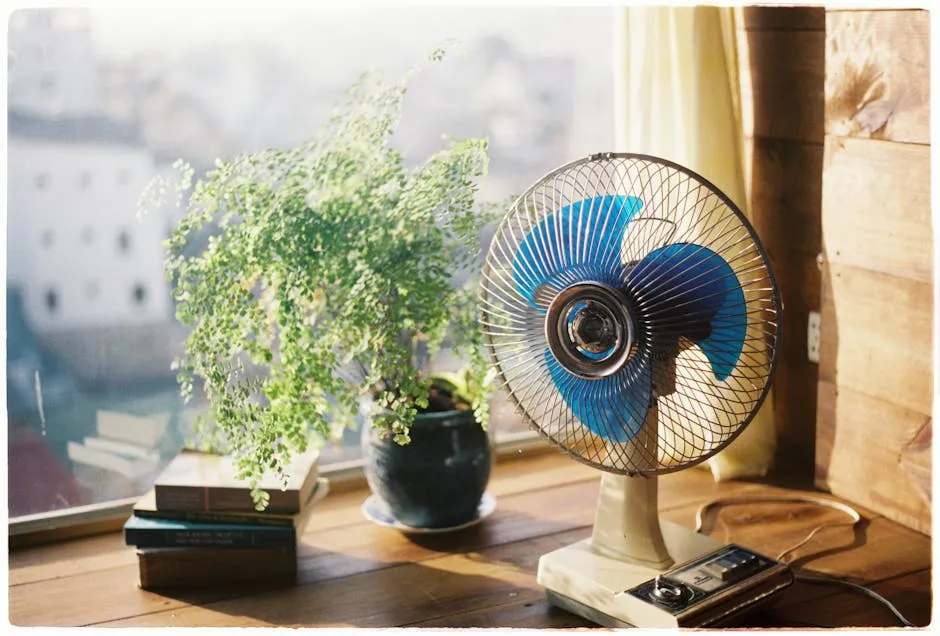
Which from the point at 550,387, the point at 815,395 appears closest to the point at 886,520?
the point at 815,395

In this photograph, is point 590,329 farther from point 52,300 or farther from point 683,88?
point 52,300

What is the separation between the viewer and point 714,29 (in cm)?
201

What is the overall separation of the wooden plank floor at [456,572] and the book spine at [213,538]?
7 centimetres

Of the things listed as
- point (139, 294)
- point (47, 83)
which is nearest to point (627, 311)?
point (139, 294)

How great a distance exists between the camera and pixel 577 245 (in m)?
1.45

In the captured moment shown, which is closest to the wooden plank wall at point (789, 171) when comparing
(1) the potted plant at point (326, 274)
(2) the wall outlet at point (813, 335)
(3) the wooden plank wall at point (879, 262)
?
(2) the wall outlet at point (813, 335)

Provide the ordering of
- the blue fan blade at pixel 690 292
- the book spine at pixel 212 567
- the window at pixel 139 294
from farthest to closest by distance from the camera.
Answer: the window at pixel 139 294, the book spine at pixel 212 567, the blue fan blade at pixel 690 292

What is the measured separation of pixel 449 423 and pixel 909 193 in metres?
0.84

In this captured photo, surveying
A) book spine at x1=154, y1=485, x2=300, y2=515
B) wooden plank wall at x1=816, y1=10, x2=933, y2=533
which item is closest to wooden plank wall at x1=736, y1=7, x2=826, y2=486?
wooden plank wall at x1=816, y1=10, x2=933, y2=533

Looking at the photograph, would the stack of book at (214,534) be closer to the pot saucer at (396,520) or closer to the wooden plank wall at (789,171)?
the pot saucer at (396,520)

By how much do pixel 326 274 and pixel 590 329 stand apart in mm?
445

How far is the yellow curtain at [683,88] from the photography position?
1999mm

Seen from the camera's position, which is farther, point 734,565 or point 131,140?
point 131,140

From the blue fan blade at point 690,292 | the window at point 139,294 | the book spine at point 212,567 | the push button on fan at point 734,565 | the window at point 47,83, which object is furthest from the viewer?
the window at point 139,294
